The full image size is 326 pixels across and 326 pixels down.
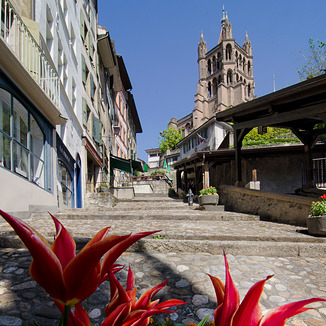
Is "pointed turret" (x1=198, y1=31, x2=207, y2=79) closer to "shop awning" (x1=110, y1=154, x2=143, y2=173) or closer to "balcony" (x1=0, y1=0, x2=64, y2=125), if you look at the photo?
"shop awning" (x1=110, y1=154, x2=143, y2=173)

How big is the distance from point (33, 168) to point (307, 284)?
7.24m

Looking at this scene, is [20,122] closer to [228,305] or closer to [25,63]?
[25,63]

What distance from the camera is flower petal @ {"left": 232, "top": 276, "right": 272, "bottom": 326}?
0.64 meters

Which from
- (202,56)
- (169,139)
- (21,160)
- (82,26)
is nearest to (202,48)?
(202,56)

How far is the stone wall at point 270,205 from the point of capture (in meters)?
7.19

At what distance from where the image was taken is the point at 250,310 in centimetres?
64

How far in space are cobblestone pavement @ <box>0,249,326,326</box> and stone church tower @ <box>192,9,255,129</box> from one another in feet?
190

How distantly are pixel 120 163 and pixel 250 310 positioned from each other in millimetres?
21581

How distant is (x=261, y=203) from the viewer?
8.77 metres

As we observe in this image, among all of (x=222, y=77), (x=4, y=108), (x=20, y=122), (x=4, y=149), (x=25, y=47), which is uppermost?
(x=222, y=77)

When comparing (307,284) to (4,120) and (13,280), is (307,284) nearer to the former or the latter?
(13,280)

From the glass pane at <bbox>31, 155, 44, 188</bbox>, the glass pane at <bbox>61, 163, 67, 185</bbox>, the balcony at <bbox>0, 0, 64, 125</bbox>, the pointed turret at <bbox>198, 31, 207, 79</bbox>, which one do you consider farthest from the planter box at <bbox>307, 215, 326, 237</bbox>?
the pointed turret at <bbox>198, 31, 207, 79</bbox>

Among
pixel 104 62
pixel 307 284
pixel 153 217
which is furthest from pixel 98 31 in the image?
pixel 307 284

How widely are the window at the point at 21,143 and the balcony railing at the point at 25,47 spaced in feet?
3.00
